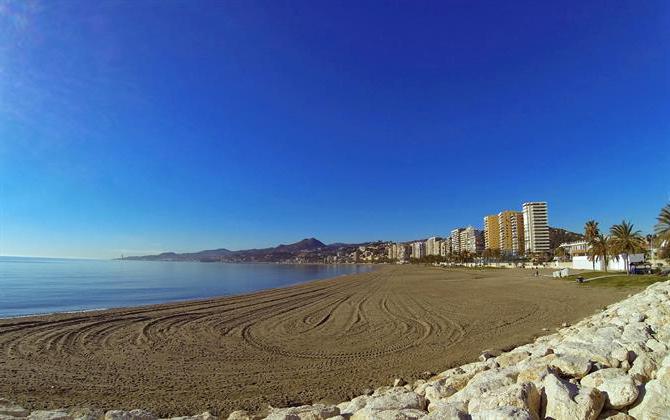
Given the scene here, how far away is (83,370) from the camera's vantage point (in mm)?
10000

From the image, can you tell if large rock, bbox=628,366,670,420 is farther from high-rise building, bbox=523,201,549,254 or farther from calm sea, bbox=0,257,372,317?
high-rise building, bbox=523,201,549,254

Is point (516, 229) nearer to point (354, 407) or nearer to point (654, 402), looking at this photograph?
point (354, 407)

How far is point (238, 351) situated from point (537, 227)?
7176 inches

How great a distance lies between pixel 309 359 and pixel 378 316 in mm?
8741

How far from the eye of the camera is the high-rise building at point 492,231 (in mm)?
188525

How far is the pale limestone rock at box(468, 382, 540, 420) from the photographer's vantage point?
4093mm

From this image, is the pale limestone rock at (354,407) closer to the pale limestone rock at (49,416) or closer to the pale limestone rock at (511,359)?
the pale limestone rock at (511,359)

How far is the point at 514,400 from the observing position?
4.12 meters

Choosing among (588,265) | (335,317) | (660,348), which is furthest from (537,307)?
(588,265)

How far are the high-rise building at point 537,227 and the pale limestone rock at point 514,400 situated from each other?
598 ft

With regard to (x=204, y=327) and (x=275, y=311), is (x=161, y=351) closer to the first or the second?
(x=204, y=327)

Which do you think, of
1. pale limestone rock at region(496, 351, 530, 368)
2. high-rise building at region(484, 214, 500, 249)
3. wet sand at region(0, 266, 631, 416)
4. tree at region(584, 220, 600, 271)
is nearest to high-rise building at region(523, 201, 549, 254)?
high-rise building at region(484, 214, 500, 249)

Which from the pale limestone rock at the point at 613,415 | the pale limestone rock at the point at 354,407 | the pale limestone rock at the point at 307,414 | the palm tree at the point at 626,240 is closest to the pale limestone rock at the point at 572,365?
the pale limestone rock at the point at 613,415

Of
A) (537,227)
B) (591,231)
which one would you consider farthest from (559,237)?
(591,231)
